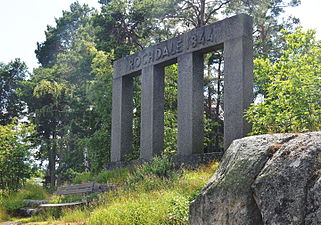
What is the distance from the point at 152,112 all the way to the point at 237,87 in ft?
11.8

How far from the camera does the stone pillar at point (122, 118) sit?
49.4ft

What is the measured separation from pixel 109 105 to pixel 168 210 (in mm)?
13125

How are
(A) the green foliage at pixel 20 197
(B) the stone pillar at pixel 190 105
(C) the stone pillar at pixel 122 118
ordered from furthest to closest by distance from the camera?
(C) the stone pillar at pixel 122 118 → (A) the green foliage at pixel 20 197 → (B) the stone pillar at pixel 190 105

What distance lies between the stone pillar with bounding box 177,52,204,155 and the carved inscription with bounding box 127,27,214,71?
0.34 metres

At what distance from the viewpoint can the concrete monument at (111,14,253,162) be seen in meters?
10.9

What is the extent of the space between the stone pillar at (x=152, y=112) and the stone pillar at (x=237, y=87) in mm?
3135

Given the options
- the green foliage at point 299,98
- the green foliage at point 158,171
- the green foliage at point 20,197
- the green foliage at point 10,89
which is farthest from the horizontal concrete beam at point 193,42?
the green foliage at point 10,89

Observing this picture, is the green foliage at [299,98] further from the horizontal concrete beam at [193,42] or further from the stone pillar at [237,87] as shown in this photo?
the horizontal concrete beam at [193,42]

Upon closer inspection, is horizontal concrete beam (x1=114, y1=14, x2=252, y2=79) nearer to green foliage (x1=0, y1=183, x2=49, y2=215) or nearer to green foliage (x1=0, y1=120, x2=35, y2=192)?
green foliage (x1=0, y1=120, x2=35, y2=192)

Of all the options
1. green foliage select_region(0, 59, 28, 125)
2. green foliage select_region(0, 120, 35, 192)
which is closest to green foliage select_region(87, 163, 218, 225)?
green foliage select_region(0, 120, 35, 192)

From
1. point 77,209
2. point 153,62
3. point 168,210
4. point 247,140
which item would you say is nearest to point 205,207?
point 247,140

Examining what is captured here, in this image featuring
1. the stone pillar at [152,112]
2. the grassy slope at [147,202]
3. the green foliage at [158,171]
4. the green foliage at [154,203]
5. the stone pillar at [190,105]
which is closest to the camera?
the green foliage at [154,203]

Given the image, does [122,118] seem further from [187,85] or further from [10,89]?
[10,89]

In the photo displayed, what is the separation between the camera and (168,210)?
704 cm
